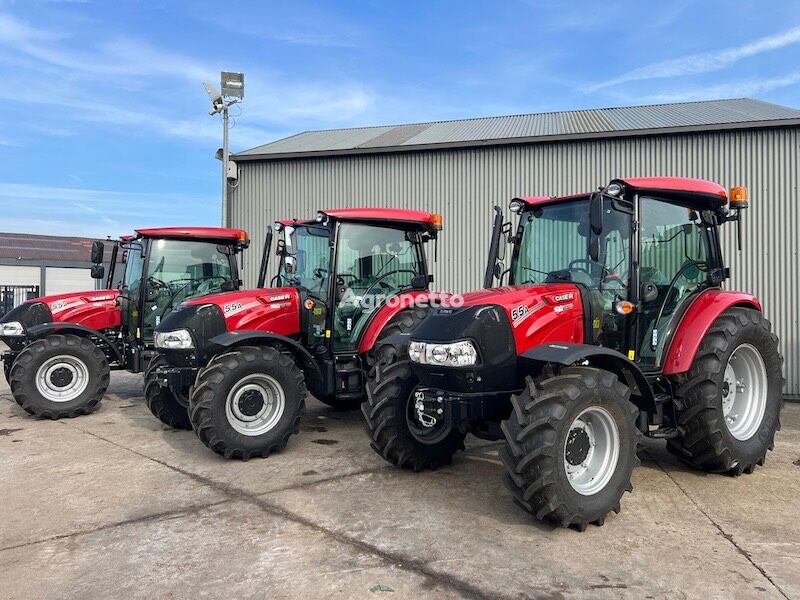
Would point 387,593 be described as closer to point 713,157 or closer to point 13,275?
point 713,157

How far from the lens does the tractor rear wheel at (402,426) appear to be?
4961 millimetres

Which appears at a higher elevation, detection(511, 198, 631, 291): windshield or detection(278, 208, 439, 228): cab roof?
detection(278, 208, 439, 228): cab roof

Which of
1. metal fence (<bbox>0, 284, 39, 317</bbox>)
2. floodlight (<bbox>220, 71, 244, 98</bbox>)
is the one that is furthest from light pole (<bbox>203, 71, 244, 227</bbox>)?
metal fence (<bbox>0, 284, 39, 317</bbox>)

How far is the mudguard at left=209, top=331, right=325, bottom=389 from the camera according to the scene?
5.78 metres

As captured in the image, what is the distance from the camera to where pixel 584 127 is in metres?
11.0

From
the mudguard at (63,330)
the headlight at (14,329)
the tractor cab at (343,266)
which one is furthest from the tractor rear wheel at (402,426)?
the headlight at (14,329)

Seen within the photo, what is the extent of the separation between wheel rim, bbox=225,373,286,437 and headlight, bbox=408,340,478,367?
6.64 feet

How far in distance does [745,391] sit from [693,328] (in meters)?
1.09

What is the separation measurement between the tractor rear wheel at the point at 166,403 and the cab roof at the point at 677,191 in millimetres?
4308

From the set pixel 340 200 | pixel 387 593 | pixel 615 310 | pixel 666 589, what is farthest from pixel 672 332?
pixel 340 200

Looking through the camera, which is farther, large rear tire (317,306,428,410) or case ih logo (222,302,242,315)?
large rear tire (317,306,428,410)

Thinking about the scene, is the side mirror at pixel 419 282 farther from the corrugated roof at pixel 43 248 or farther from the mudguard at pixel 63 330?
the corrugated roof at pixel 43 248

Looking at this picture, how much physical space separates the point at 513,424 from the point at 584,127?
849 centimetres

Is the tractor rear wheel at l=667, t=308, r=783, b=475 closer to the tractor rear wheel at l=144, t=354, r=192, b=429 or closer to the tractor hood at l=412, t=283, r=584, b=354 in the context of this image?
the tractor hood at l=412, t=283, r=584, b=354
